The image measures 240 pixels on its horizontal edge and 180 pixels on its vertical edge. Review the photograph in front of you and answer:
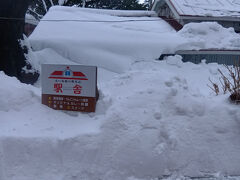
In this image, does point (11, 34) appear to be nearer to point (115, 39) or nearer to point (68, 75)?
point (68, 75)

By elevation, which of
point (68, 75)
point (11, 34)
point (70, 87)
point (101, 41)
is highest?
point (11, 34)

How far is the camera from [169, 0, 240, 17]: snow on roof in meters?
9.49

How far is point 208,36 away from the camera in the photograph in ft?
28.7

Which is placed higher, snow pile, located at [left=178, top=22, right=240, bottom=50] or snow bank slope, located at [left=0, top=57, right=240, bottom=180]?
snow pile, located at [left=178, top=22, right=240, bottom=50]

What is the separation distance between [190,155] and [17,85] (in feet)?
8.66

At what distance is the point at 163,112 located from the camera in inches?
158

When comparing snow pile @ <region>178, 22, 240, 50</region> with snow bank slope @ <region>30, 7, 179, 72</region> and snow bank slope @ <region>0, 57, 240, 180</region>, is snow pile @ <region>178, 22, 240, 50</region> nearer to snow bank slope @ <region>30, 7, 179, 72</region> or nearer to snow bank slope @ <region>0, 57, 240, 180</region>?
snow bank slope @ <region>30, 7, 179, 72</region>

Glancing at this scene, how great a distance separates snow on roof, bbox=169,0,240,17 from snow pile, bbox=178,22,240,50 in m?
0.66

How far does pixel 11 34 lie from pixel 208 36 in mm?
5718

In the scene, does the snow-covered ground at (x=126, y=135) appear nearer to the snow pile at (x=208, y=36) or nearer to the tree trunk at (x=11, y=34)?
the tree trunk at (x=11, y=34)

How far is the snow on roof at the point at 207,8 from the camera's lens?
31.1 feet

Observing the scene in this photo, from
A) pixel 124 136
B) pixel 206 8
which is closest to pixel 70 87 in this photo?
pixel 124 136

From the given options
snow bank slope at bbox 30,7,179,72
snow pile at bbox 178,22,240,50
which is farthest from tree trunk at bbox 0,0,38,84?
snow pile at bbox 178,22,240,50

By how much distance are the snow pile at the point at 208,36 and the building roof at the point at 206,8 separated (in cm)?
61
